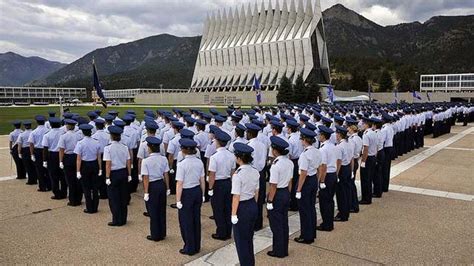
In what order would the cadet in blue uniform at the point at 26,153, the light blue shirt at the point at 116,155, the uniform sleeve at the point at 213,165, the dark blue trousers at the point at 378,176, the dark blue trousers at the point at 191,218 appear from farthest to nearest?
the cadet in blue uniform at the point at 26,153
the dark blue trousers at the point at 378,176
the light blue shirt at the point at 116,155
the uniform sleeve at the point at 213,165
the dark blue trousers at the point at 191,218

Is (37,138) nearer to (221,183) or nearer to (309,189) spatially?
→ (221,183)

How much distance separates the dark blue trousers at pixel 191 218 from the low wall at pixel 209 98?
5935cm

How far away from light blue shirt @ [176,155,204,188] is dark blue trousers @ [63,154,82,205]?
4.04m

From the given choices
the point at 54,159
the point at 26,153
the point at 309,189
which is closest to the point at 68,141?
the point at 54,159

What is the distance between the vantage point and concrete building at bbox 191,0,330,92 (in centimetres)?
7625

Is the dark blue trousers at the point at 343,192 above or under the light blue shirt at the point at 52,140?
under

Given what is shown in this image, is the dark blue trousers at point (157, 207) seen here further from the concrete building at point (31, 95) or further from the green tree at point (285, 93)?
the concrete building at point (31, 95)

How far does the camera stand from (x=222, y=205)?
6.50 metres

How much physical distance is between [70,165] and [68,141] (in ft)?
1.81

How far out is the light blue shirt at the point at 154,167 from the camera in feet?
20.2

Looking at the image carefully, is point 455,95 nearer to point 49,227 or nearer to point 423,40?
point 49,227

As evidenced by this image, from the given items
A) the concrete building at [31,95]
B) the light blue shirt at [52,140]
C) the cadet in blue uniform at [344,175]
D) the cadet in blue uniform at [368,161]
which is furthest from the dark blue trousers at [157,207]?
the concrete building at [31,95]

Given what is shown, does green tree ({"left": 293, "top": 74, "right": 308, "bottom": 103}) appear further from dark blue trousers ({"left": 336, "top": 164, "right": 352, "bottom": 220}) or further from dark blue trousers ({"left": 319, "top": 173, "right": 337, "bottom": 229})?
dark blue trousers ({"left": 319, "top": 173, "right": 337, "bottom": 229})

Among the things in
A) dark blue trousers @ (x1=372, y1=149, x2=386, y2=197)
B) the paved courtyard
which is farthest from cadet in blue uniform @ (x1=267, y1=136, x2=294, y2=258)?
dark blue trousers @ (x1=372, y1=149, x2=386, y2=197)
